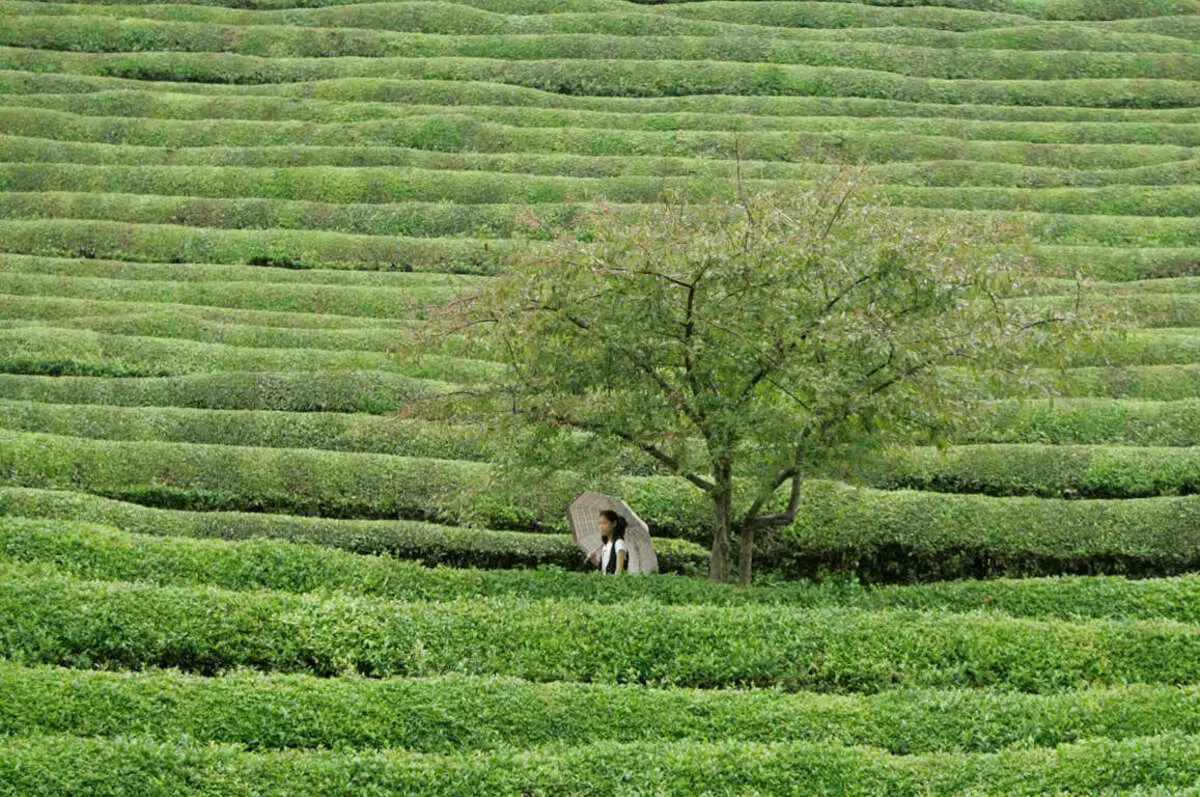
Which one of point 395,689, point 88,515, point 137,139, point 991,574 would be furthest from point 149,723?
point 137,139

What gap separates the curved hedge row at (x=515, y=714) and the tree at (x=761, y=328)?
4.05 meters

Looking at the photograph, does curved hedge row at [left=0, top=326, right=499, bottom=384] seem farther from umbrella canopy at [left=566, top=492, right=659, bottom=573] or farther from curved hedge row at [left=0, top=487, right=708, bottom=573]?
umbrella canopy at [left=566, top=492, right=659, bottom=573]

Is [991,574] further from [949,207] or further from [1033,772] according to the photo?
[949,207]

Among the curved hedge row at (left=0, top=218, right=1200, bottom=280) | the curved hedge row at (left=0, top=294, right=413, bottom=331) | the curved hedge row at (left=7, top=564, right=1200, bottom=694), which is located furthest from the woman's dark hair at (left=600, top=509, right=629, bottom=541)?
the curved hedge row at (left=0, top=218, right=1200, bottom=280)

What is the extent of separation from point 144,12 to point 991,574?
144 feet

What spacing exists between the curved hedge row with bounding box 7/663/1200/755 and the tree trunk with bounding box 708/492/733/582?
15.6ft

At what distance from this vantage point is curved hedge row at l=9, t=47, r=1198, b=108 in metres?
51.6

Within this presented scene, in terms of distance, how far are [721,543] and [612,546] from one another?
1.74 meters

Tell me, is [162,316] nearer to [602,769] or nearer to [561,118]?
[561,118]

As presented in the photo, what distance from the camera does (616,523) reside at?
23203 mm

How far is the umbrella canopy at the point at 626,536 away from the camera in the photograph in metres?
Result: 23.2

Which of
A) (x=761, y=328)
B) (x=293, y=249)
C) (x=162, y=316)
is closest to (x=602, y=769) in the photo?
(x=761, y=328)

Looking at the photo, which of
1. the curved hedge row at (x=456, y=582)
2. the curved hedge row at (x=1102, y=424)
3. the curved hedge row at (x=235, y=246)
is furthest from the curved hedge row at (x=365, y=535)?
the curved hedge row at (x=235, y=246)

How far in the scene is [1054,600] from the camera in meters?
21.5
